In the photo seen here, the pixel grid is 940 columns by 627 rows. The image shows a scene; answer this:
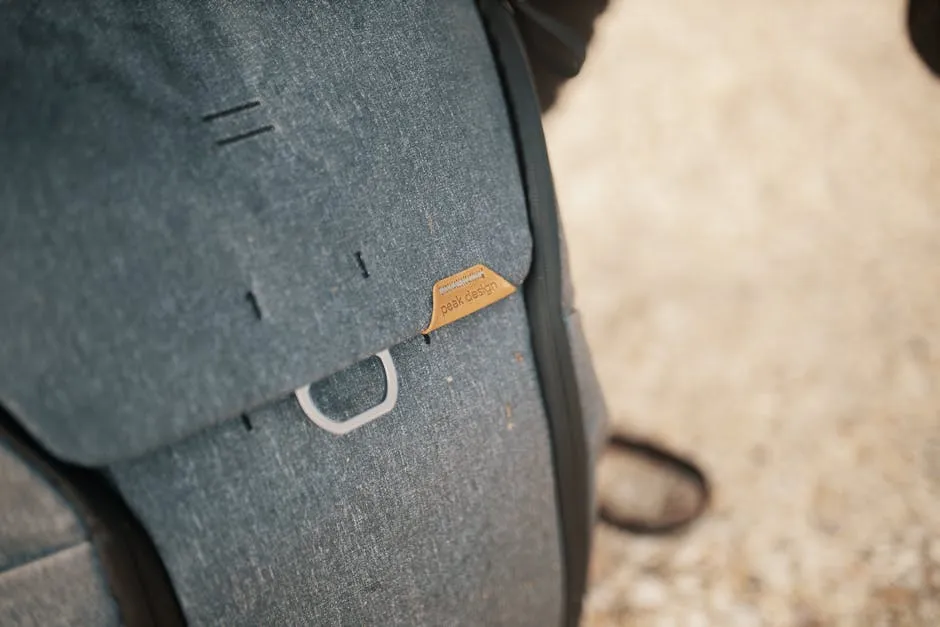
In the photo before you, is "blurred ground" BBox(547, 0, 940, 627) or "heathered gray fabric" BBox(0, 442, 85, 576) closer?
"heathered gray fabric" BBox(0, 442, 85, 576)

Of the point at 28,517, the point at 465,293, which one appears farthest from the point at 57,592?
the point at 465,293

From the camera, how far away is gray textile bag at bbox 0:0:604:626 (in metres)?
0.38

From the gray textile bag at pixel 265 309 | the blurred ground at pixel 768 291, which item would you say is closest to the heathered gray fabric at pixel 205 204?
the gray textile bag at pixel 265 309

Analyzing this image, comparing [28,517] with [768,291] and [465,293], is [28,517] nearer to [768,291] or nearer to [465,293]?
[465,293]

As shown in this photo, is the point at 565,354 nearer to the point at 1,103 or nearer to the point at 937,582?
the point at 1,103

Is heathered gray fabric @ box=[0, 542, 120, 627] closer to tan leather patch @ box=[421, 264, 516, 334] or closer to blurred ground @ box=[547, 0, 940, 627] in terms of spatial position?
tan leather patch @ box=[421, 264, 516, 334]

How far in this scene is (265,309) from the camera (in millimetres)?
413

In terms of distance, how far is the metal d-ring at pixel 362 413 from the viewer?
17.4 inches

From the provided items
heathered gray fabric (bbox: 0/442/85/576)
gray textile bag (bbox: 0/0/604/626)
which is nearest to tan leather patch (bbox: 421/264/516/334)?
gray textile bag (bbox: 0/0/604/626)

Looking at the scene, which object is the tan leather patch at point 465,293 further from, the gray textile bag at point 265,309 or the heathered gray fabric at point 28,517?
the heathered gray fabric at point 28,517

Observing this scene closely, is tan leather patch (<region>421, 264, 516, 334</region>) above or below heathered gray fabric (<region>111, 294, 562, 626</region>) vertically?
above

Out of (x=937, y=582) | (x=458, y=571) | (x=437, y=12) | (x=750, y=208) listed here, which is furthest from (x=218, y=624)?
(x=750, y=208)

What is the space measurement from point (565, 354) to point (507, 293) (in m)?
0.08

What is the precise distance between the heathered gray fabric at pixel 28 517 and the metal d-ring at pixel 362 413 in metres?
0.14
